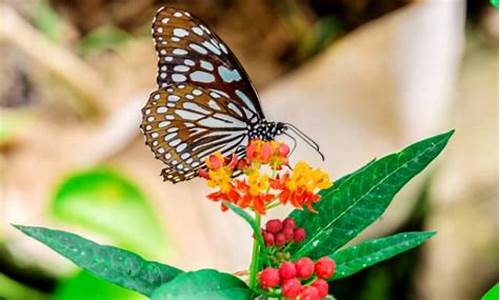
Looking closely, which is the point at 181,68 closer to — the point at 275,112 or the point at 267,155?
the point at 267,155

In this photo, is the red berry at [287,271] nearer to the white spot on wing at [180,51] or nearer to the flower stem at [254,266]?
the flower stem at [254,266]

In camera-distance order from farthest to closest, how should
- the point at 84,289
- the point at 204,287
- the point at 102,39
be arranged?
the point at 102,39, the point at 84,289, the point at 204,287

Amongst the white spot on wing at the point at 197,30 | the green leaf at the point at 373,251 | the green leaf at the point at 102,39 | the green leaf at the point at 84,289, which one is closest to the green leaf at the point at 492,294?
the green leaf at the point at 373,251

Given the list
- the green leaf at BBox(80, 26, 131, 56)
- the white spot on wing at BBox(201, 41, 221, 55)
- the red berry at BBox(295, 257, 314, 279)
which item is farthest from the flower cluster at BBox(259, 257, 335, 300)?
the green leaf at BBox(80, 26, 131, 56)

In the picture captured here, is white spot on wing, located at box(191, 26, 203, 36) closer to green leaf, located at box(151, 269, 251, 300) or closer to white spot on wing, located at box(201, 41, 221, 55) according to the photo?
white spot on wing, located at box(201, 41, 221, 55)

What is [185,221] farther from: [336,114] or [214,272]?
[214,272]

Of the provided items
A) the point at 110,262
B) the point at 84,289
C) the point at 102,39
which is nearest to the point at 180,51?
the point at 110,262
